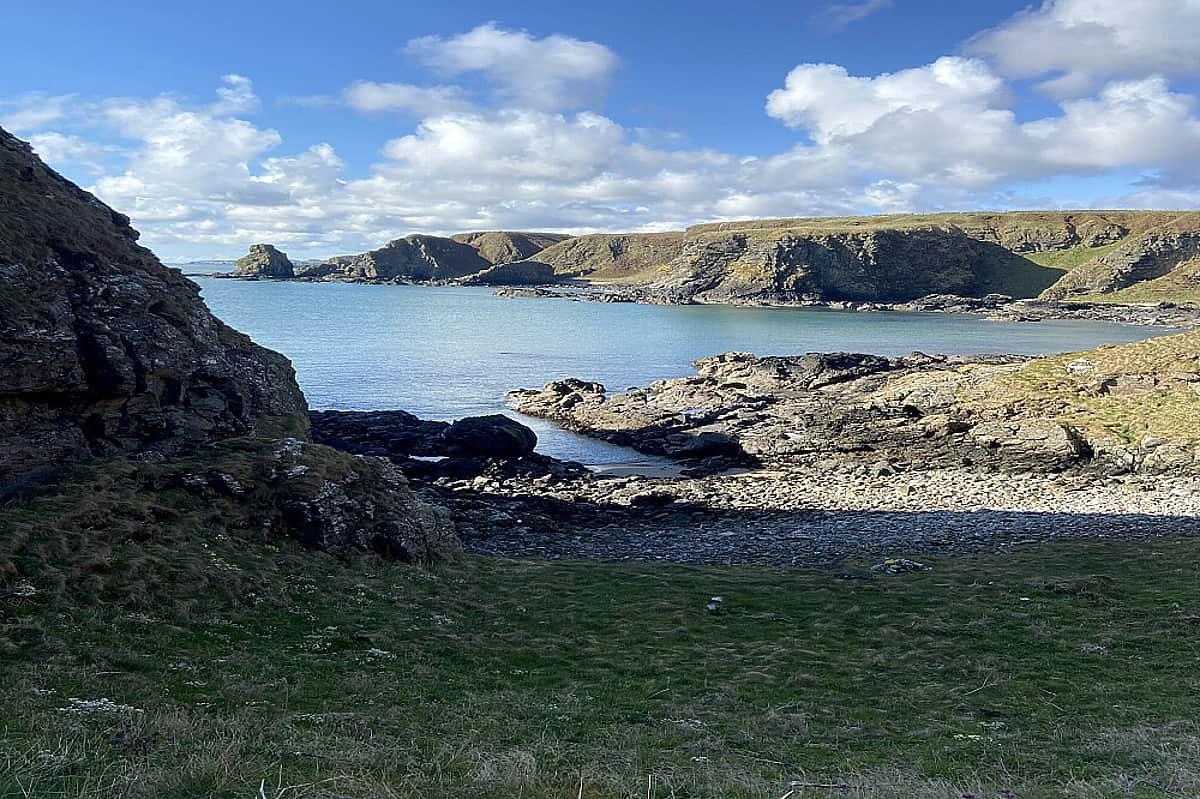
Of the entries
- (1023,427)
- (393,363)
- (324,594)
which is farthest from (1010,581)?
(393,363)

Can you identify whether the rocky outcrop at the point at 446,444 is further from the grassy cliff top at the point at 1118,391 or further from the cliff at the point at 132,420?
Result: the grassy cliff top at the point at 1118,391

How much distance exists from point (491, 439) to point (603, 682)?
29815mm

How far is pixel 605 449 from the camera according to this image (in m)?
48.3

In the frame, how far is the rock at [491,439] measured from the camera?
41500mm

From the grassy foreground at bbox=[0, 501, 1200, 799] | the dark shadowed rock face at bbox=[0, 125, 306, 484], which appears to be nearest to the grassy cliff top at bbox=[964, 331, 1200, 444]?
the grassy foreground at bbox=[0, 501, 1200, 799]

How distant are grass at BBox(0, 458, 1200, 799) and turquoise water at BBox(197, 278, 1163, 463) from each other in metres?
28.0

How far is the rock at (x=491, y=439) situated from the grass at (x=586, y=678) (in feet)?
66.5

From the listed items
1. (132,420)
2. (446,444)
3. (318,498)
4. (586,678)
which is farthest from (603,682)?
(446,444)

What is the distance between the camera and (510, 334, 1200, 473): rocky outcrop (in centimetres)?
3569

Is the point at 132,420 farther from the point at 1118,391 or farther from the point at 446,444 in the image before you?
the point at 1118,391

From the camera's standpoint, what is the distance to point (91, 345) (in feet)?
67.8

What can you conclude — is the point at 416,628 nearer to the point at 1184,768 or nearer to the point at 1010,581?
the point at 1184,768

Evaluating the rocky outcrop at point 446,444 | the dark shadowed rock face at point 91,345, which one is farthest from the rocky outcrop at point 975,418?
the dark shadowed rock face at point 91,345

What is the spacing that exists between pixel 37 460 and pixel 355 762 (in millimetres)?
16102
